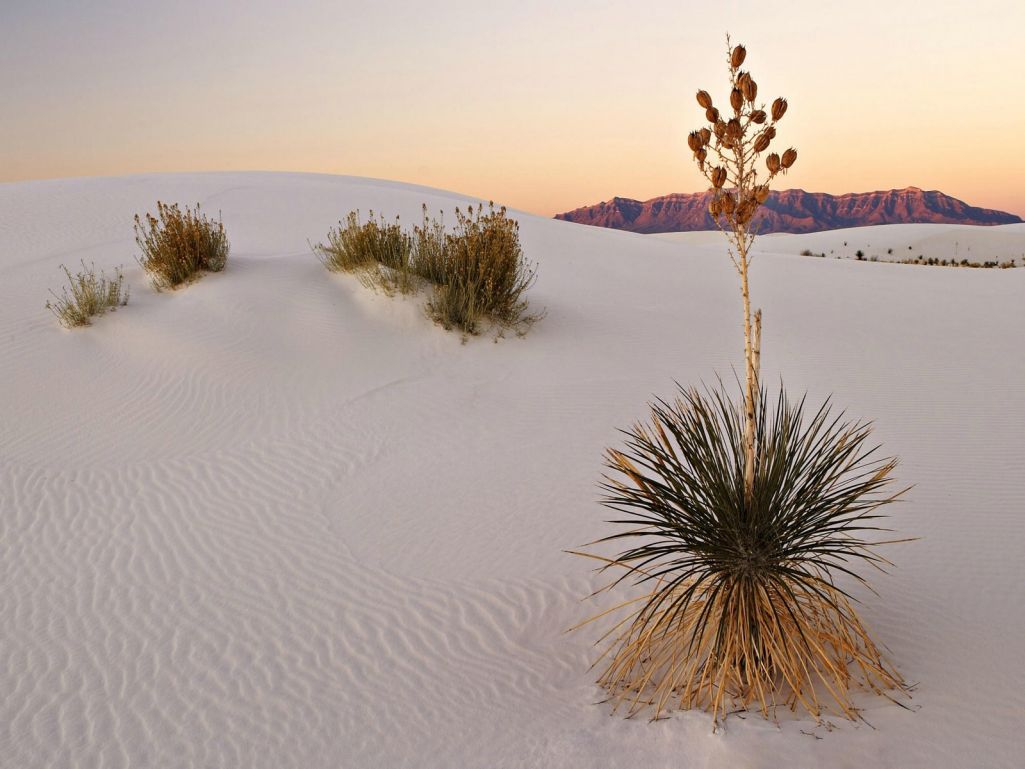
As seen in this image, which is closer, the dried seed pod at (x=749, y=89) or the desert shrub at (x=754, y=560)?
the dried seed pod at (x=749, y=89)

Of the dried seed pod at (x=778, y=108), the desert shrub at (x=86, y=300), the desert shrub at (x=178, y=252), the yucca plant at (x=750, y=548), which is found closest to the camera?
the dried seed pod at (x=778, y=108)

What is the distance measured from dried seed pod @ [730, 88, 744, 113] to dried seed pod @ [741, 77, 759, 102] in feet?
0.07

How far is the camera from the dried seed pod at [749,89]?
9.70ft

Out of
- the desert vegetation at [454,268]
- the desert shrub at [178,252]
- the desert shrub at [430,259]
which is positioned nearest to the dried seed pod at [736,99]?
the desert vegetation at [454,268]

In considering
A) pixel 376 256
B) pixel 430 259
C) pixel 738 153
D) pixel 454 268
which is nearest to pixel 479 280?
pixel 454 268

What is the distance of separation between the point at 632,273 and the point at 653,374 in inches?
242

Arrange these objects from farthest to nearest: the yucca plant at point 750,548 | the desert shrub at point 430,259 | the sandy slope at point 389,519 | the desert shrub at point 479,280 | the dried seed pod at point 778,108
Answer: the desert shrub at point 430,259, the desert shrub at point 479,280, the sandy slope at point 389,519, the yucca plant at point 750,548, the dried seed pod at point 778,108

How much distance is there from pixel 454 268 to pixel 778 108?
752 cm

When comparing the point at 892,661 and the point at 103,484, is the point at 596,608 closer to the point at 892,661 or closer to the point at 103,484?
the point at 892,661

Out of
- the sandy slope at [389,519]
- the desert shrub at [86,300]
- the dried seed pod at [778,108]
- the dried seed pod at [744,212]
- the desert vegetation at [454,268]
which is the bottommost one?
the sandy slope at [389,519]

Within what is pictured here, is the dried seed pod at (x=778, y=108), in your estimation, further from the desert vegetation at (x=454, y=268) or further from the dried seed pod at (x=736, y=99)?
the desert vegetation at (x=454, y=268)

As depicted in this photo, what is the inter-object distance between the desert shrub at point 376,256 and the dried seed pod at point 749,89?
7.91 meters

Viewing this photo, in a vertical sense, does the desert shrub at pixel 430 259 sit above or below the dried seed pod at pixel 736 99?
below

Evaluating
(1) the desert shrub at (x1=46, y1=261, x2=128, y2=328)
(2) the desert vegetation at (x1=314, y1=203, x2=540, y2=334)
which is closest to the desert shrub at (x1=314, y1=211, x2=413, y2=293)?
(2) the desert vegetation at (x1=314, y1=203, x2=540, y2=334)
